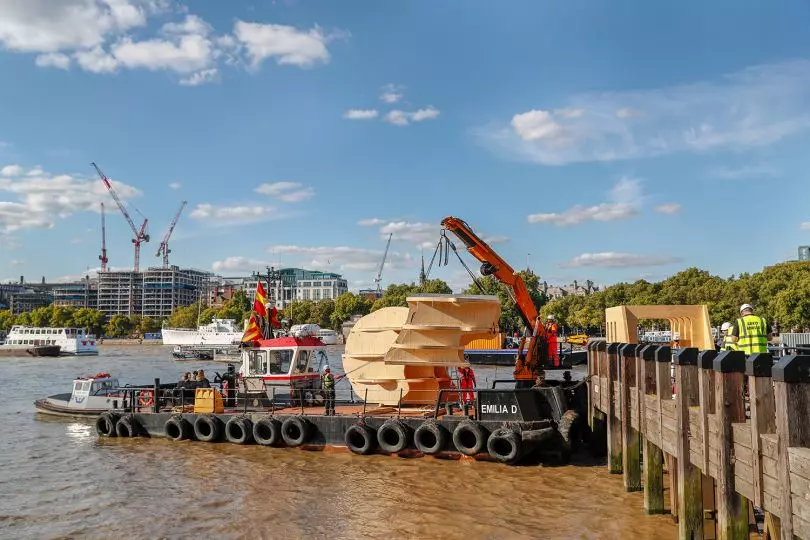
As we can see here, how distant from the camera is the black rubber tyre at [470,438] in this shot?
56.6ft

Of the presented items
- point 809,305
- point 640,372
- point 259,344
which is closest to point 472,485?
point 640,372

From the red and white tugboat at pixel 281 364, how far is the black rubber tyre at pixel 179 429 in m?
2.68

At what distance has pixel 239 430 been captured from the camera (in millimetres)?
20656

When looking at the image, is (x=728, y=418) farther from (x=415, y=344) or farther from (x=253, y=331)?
(x=253, y=331)

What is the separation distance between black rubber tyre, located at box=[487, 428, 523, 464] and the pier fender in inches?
531

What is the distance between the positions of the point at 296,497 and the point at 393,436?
12.2 ft

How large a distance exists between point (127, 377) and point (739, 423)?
5470cm

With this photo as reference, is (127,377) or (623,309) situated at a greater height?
(623,309)

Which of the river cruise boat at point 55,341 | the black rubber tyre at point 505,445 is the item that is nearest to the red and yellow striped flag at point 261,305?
the black rubber tyre at point 505,445

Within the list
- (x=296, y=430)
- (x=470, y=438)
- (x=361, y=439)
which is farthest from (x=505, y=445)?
(x=296, y=430)

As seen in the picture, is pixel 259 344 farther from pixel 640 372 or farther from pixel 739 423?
pixel 739 423

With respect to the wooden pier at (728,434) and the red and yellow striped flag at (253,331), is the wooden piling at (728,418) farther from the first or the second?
the red and yellow striped flag at (253,331)

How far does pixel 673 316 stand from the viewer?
20.2 m

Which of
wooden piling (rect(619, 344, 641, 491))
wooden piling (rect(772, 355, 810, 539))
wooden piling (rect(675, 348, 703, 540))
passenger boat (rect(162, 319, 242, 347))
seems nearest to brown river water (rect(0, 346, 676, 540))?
wooden piling (rect(619, 344, 641, 491))
